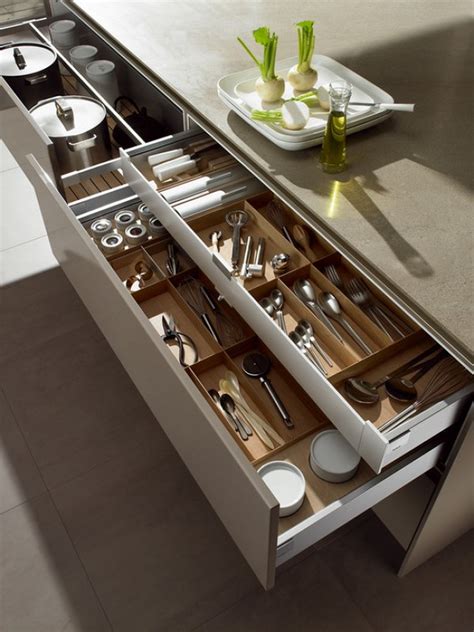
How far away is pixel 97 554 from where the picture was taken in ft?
5.22

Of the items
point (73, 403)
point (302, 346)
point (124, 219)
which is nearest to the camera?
point (302, 346)

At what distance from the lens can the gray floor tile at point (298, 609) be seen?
57.8 inches

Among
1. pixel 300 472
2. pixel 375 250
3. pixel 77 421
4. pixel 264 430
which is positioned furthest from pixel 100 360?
pixel 375 250

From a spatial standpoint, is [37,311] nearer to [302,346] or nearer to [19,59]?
[19,59]

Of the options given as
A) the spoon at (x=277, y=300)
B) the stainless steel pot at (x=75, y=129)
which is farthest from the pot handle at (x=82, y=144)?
the spoon at (x=277, y=300)

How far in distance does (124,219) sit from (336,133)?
70 centimetres

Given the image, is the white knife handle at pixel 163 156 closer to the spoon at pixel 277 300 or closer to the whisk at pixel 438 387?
the spoon at pixel 277 300

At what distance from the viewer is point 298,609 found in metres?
1.49

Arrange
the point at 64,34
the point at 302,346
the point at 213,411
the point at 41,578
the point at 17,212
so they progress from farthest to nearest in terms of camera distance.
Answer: the point at 17,212
the point at 64,34
the point at 41,578
the point at 302,346
the point at 213,411

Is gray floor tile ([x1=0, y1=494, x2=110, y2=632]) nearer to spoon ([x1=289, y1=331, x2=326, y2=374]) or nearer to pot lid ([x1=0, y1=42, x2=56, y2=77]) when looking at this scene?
spoon ([x1=289, y1=331, x2=326, y2=374])

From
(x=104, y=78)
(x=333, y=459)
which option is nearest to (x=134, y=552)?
(x=333, y=459)

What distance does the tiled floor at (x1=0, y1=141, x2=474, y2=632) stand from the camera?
1.49 m

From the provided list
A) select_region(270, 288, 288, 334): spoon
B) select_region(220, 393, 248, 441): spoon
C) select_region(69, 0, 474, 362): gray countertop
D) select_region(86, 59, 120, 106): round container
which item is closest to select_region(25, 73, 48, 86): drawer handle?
select_region(86, 59, 120, 106): round container

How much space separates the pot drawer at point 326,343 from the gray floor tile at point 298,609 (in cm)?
60
